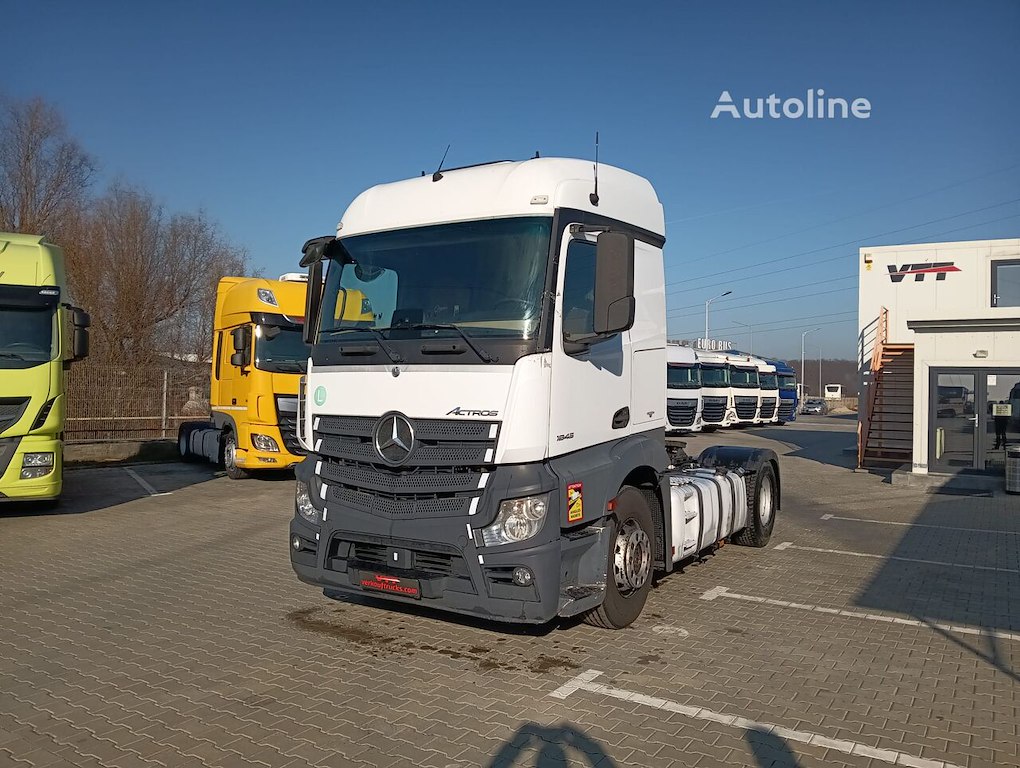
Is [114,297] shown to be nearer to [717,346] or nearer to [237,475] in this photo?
[237,475]

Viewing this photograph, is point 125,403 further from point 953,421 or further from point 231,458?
point 953,421

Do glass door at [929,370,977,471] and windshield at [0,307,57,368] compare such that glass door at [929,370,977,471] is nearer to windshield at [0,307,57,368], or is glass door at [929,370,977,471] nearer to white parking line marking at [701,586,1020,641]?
white parking line marking at [701,586,1020,641]

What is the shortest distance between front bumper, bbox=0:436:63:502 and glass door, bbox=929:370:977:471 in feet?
52.5

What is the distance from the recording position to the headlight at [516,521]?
16.8 ft

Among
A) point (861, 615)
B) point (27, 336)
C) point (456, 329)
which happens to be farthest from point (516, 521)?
point (27, 336)

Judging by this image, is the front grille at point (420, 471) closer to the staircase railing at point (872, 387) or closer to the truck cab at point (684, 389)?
the staircase railing at point (872, 387)

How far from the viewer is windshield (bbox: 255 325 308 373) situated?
552 inches

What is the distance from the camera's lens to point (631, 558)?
243 inches

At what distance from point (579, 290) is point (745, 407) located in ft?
105

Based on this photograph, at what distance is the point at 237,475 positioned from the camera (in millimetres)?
15828

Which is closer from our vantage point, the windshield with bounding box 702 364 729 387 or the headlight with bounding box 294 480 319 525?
the headlight with bounding box 294 480 319 525

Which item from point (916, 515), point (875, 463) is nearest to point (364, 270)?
point (916, 515)

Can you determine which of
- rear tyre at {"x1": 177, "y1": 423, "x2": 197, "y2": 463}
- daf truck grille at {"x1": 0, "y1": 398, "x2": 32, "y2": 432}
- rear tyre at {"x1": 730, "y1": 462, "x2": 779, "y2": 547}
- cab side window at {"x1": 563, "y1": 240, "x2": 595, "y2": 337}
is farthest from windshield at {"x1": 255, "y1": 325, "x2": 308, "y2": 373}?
cab side window at {"x1": 563, "y1": 240, "x2": 595, "y2": 337}

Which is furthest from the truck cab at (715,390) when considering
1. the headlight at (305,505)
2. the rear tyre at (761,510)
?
the headlight at (305,505)
